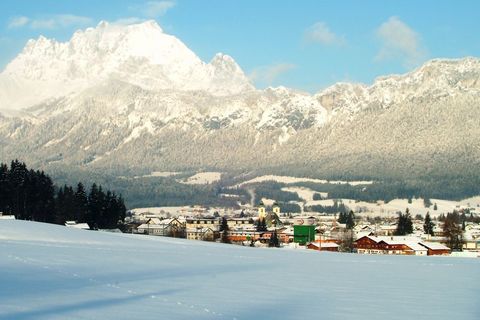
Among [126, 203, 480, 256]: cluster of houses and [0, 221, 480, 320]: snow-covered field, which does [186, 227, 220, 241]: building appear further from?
[0, 221, 480, 320]: snow-covered field

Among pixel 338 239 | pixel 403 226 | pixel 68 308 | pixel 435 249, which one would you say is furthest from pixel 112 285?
pixel 338 239

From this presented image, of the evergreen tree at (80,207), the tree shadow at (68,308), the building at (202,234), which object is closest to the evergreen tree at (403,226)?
the building at (202,234)

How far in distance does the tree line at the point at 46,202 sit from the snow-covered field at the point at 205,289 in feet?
200

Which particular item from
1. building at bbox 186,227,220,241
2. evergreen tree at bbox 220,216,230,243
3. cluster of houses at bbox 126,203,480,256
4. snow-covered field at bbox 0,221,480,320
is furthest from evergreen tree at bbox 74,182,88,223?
snow-covered field at bbox 0,221,480,320

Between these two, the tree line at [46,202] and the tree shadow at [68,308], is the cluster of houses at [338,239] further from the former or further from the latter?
the tree shadow at [68,308]

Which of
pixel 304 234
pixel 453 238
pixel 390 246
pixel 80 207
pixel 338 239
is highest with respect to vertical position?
pixel 80 207

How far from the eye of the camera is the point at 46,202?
4318 inches

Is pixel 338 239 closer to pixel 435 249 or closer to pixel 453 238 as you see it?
pixel 453 238

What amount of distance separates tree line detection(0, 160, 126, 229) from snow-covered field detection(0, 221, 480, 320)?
61.0 m

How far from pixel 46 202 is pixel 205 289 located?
84.3 metres

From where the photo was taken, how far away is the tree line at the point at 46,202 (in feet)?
337

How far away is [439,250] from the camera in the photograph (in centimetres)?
10906

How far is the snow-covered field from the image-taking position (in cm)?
2369

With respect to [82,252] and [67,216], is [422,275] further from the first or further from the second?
[67,216]
